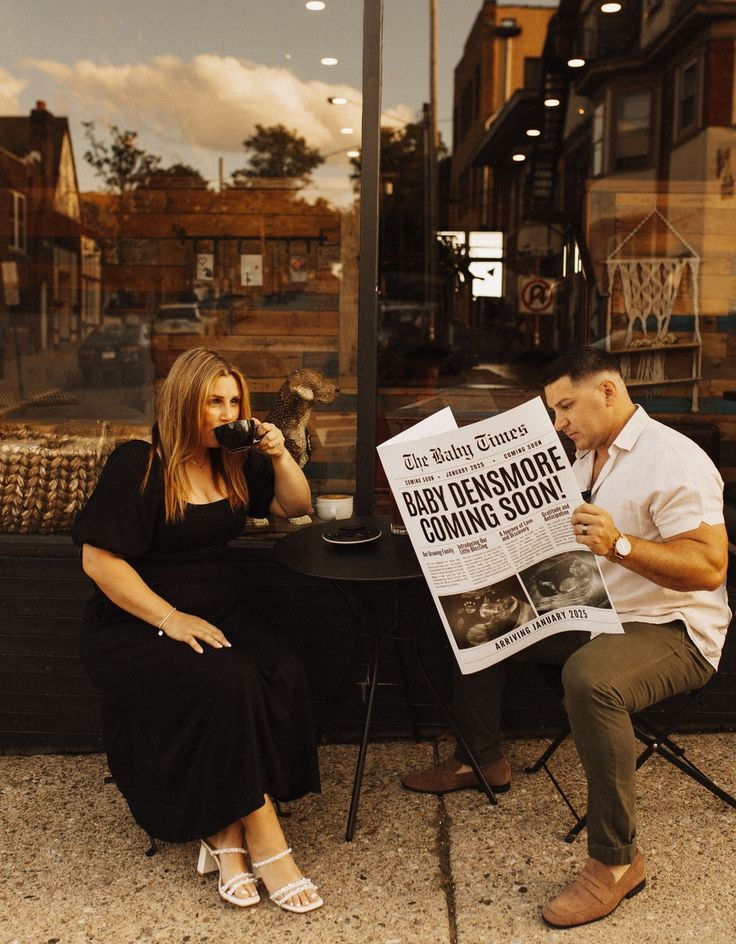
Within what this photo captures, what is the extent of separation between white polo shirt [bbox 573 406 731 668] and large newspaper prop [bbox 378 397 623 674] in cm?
20

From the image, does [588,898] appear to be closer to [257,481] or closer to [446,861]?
[446,861]

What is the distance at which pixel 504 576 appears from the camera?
8.02ft

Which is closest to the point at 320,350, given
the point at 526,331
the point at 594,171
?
the point at 526,331

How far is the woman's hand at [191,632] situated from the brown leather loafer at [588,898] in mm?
1043

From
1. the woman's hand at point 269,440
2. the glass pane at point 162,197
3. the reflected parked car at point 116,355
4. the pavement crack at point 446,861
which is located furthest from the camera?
the reflected parked car at point 116,355

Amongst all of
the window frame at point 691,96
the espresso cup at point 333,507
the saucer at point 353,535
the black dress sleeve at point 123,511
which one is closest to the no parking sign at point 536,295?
the window frame at point 691,96

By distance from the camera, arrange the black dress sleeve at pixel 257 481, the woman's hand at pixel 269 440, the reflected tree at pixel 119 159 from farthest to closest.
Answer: the reflected tree at pixel 119 159 → the black dress sleeve at pixel 257 481 → the woman's hand at pixel 269 440

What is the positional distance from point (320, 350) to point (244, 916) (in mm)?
2309

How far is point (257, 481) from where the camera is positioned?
114 inches

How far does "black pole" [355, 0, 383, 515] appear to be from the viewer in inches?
134

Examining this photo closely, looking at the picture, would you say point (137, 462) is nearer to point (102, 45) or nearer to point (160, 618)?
point (160, 618)

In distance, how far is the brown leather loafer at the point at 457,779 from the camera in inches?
118

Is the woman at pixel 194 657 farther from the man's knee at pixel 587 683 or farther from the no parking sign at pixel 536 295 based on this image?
the no parking sign at pixel 536 295

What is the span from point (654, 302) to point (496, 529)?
3.66 m
